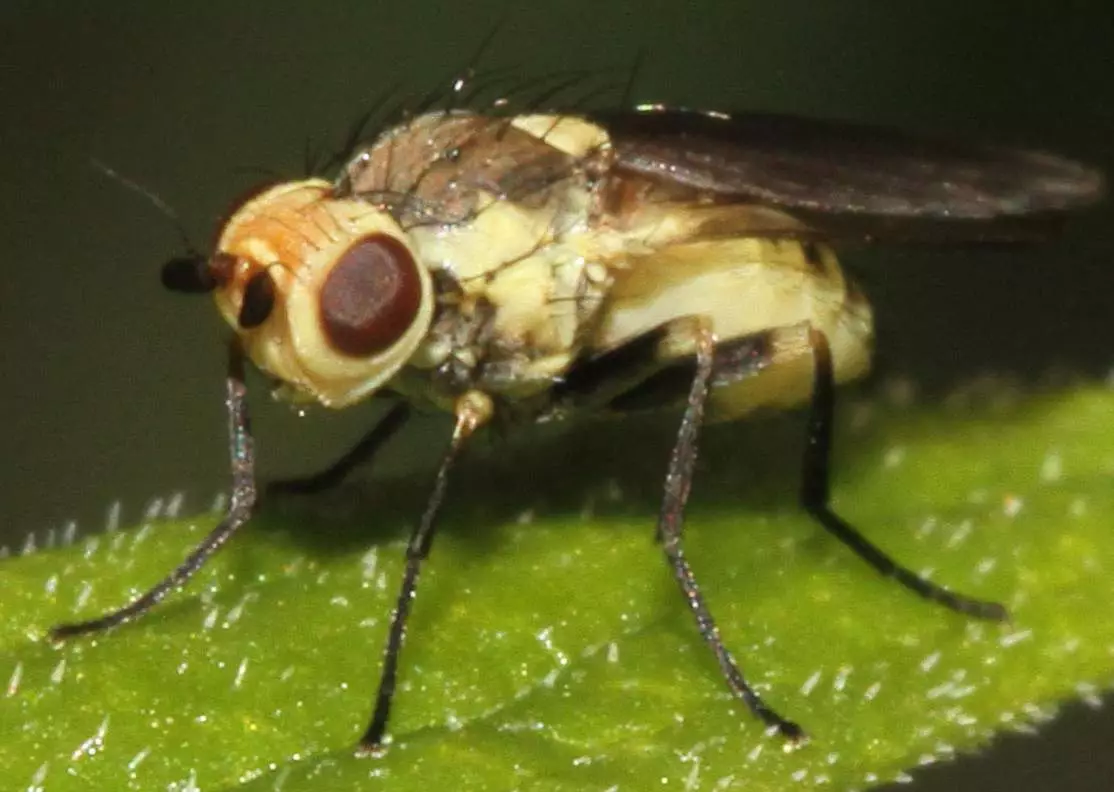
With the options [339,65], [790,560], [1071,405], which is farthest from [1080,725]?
[339,65]

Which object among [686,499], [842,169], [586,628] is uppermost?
[842,169]

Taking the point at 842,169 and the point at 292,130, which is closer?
the point at 842,169

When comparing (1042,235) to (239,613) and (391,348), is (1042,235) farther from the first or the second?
(239,613)

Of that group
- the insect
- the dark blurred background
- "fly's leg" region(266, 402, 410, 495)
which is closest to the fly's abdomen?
the insect

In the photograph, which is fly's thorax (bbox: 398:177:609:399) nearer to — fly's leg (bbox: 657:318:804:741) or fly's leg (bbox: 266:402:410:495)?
fly's leg (bbox: 657:318:804:741)

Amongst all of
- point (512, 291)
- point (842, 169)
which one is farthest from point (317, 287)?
point (842, 169)

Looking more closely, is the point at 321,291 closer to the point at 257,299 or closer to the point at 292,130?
the point at 257,299
